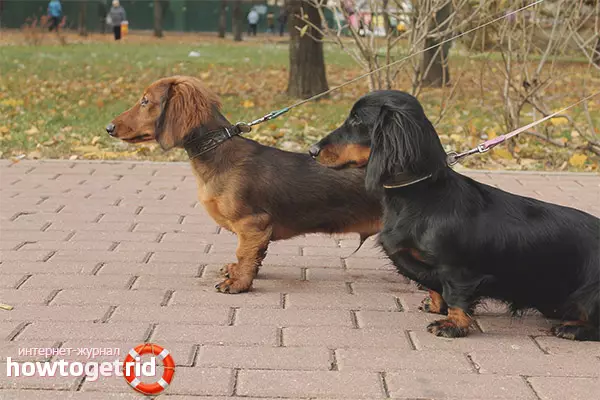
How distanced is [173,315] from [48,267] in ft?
3.95

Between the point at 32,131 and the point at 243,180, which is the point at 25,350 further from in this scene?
the point at 32,131

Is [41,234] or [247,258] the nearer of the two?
[247,258]

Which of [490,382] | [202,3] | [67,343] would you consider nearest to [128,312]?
[67,343]

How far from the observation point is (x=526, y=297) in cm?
410

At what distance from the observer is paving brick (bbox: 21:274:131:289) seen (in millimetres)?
4648

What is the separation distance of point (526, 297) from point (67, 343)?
2268 mm

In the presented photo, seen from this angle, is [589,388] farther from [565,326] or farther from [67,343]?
[67,343]

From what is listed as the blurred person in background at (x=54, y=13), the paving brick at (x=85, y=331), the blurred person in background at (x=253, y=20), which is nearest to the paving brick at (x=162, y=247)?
the paving brick at (x=85, y=331)

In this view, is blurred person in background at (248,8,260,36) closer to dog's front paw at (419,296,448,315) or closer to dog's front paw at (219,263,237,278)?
dog's front paw at (219,263,237,278)

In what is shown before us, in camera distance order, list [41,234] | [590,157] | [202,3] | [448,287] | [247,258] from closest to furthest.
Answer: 1. [448,287]
2. [247,258]
3. [41,234]
4. [590,157]
5. [202,3]

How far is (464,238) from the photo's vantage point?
399 centimetres

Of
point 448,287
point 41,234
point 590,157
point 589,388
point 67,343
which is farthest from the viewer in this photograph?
point 590,157

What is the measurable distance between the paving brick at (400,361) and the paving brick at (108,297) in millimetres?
1249

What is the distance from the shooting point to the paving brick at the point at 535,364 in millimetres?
3598
